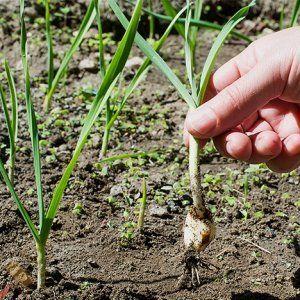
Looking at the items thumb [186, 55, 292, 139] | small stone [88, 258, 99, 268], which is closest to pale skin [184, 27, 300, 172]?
thumb [186, 55, 292, 139]

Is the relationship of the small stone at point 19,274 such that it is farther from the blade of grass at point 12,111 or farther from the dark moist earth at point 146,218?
the blade of grass at point 12,111

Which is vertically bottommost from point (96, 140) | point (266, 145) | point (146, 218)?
point (146, 218)

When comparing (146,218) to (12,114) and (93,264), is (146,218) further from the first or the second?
(12,114)

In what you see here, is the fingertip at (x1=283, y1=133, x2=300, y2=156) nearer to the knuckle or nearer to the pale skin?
the pale skin

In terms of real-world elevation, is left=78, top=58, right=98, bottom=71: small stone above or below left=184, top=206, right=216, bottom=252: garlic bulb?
above

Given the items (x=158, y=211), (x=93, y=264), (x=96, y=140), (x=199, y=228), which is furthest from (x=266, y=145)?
(x=96, y=140)

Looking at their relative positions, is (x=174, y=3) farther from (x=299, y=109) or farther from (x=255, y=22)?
(x=299, y=109)

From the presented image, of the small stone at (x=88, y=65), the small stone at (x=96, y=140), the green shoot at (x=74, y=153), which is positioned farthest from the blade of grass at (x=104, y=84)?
the small stone at (x=88, y=65)
